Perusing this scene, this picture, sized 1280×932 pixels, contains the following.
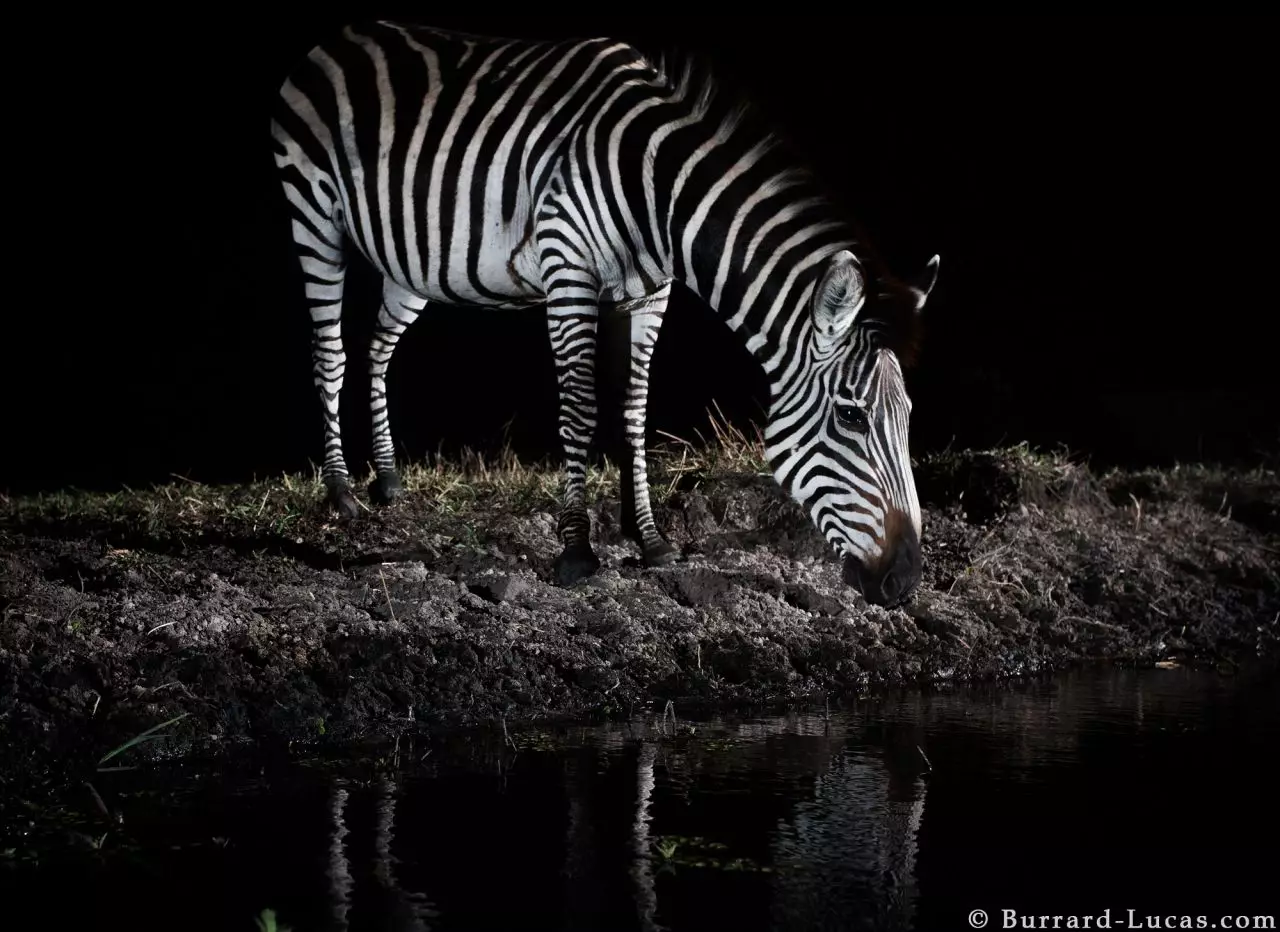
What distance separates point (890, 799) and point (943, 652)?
6.75 ft

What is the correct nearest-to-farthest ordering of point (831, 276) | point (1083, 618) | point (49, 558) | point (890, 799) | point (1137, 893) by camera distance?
point (1137, 893)
point (890, 799)
point (831, 276)
point (49, 558)
point (1083, 618)

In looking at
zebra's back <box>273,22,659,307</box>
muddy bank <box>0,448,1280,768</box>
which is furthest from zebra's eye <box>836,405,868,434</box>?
zebra's back <box>273,22,659,307</box>

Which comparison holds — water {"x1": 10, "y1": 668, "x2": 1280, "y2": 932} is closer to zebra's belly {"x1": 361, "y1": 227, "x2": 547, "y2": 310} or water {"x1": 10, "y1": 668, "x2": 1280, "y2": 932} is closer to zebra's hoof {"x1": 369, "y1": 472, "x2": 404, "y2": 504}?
zebra's belly {"x1": 361, "y1": 227, "x2": 547, "y2": 310}

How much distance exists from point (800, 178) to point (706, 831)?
3016mm

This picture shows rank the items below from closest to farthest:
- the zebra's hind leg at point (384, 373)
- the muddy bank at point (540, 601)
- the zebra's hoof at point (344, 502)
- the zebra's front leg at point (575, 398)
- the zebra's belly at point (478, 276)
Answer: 1. the muddy bank at point (540, 601)
2. the zebra's front leg at point (575, 398)
3. the zebra's belly at point (478, 276)
4. the zebra's hoof at point (344, 502)
5. the zebra's hind leg at point (384, 373)

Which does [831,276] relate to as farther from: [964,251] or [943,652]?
[964,251]

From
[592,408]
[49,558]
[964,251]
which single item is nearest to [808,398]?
[592,408]

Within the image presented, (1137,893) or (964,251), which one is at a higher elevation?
(964,251)

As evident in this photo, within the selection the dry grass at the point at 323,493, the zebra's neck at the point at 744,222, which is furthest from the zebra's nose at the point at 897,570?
the dry grass at the point at 323,493

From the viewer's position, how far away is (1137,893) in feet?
11.2

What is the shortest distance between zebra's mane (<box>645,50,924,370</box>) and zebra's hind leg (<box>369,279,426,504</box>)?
198cm

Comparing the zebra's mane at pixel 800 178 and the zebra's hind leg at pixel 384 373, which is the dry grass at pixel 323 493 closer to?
the zebra's hind leg at pixel 384 373

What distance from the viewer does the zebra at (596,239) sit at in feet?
17.9

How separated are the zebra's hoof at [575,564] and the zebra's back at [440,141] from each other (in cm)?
124
